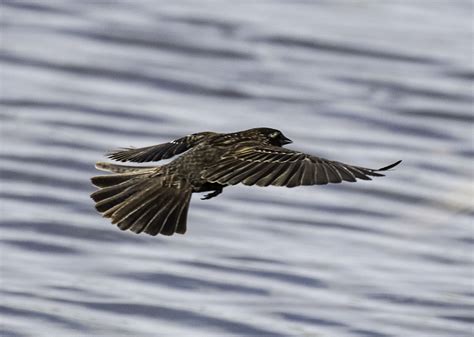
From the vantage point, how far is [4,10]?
16.1 meters

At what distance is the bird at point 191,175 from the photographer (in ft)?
22.0

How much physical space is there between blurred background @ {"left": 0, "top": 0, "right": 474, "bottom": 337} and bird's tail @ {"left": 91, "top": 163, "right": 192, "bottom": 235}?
2.68 m

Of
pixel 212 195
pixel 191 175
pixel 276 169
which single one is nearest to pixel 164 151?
pixel 191 175

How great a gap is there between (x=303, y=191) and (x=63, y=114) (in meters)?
2.30

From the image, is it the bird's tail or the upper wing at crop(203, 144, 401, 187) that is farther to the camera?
the bird's tail

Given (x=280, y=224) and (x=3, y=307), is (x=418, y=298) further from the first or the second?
(x=3, y=307)

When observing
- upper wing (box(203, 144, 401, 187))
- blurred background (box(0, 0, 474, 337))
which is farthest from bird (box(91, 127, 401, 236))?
blurred background (box(0, 0, 474, 337))

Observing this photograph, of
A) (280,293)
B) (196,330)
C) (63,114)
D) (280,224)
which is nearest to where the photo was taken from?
(196,330)

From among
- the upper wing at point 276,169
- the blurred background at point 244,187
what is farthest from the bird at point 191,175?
the blurred background at point 244,187

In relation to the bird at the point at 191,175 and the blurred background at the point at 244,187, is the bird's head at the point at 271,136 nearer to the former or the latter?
the bird at the point at 191,175

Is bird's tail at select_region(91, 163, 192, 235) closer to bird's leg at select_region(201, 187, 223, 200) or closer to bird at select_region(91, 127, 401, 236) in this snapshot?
bird at select_region(91, 127, 401, 236)

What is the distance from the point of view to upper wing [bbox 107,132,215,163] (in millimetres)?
7461

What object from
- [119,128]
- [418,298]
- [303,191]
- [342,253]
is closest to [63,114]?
Result: [119,128]

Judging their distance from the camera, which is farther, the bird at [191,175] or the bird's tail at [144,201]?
the bird's tail at [144,201]
